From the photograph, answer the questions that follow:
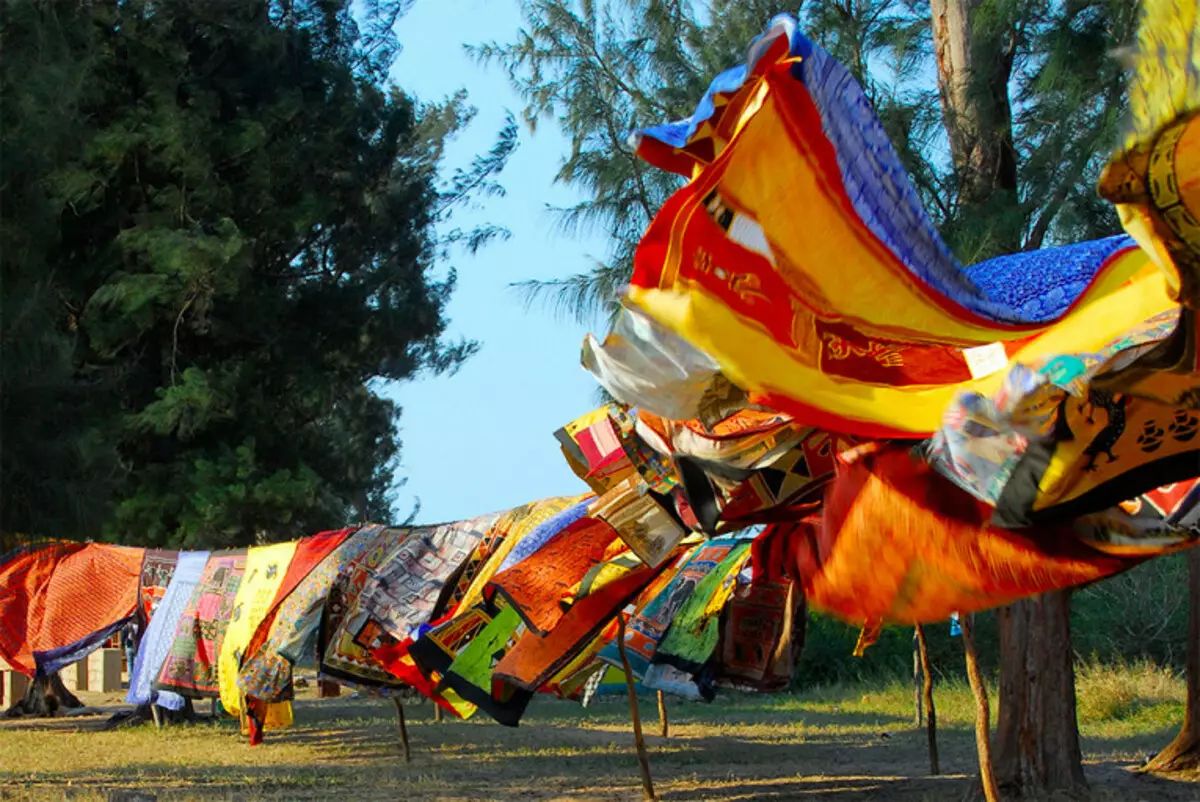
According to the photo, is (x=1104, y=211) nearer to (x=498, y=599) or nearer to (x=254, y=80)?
(x=498, y=599)

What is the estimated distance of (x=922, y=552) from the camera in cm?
421

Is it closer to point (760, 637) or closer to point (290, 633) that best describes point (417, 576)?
point (290, 633)

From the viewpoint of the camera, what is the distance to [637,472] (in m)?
5.80

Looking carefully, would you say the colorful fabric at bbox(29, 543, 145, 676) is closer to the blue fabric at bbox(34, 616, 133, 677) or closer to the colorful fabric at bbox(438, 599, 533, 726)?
the blue fabric at bbox(34, 616, 133, 677)

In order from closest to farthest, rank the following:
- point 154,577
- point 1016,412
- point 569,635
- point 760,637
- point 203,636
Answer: point 1016,412 < point 569,635 < point 760,637 < point 203,636 < point 154,577

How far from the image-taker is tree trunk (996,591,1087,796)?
8.43 metres

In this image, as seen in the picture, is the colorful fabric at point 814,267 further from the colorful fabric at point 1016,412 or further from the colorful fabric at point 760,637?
the colorful fabric at point 760,637

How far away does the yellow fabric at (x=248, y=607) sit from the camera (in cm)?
1048

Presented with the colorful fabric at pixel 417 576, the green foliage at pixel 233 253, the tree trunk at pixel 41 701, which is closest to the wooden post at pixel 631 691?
the colorful fabric at pixel 417 576

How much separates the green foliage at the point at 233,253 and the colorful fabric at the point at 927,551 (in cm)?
1244

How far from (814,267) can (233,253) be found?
42.0 feet

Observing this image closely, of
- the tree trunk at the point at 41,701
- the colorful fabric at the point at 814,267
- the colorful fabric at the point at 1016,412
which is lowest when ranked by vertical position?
the tree trunk at the point at 41,701

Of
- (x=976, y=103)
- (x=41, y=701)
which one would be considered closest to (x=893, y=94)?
(x=976, y=103)

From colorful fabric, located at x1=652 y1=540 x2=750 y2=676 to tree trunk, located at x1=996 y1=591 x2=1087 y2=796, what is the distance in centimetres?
172
